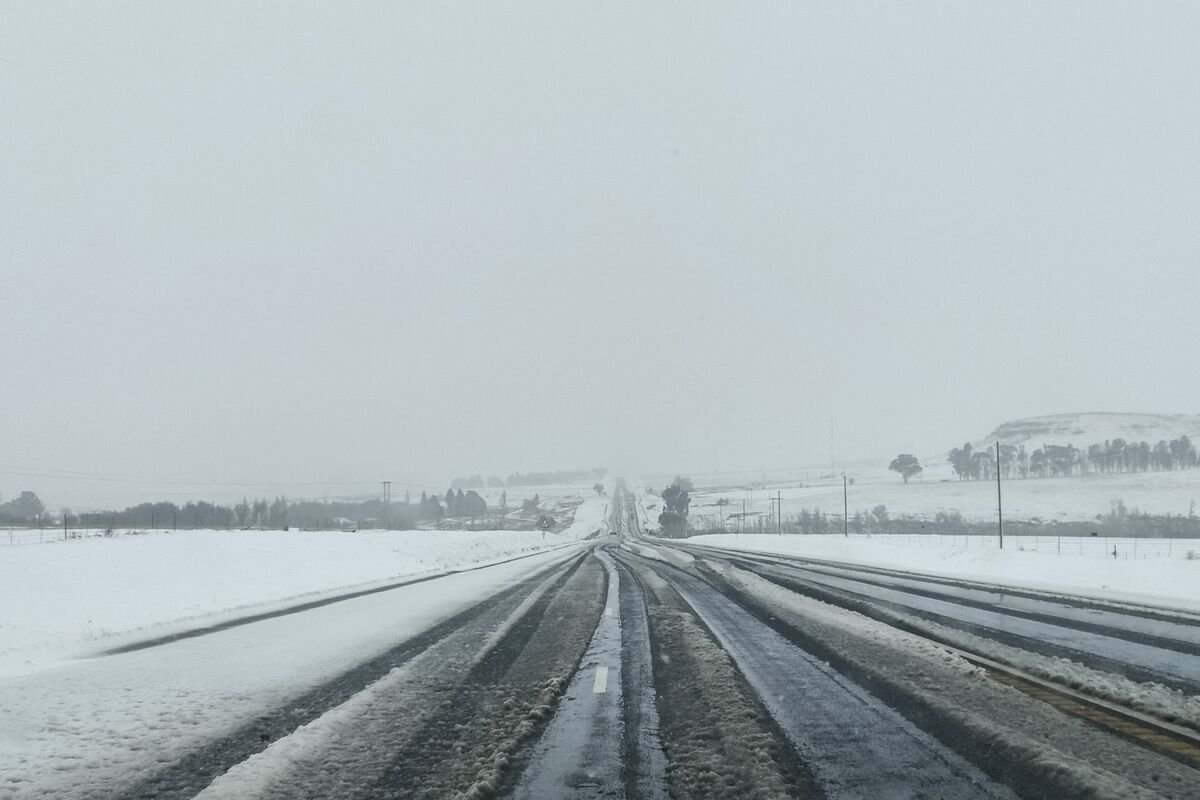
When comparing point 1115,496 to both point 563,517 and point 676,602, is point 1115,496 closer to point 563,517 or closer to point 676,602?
point 563,517

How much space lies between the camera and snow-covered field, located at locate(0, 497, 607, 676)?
12.6 metres

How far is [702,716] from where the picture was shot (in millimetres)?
6562

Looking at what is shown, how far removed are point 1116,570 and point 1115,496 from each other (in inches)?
5152

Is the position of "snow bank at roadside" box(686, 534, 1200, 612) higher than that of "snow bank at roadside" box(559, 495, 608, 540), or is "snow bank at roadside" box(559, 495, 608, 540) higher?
"snow bank at roadside" box(686, 534, 1200, 612)

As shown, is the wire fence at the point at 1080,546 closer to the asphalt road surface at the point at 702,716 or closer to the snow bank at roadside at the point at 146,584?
the snow bank at roadside at the point at 146,584

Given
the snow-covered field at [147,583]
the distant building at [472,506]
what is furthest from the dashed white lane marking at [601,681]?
the distant building at [472,506]

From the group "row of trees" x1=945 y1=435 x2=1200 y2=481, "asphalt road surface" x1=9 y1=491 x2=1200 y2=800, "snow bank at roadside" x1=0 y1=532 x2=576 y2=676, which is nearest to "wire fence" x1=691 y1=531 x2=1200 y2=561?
"snow bank at roadside" x1=0 y1=532 x2=576 y2=676

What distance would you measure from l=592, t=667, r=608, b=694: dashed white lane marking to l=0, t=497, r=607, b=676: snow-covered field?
271 inches

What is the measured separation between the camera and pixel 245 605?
1744 cm

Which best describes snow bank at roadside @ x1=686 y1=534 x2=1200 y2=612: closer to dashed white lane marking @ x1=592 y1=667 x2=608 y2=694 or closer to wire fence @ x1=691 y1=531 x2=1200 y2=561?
wire fence @ x1=691 y1=531 x2=1200 y2=561

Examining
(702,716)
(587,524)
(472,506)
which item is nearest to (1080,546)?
(702,716)

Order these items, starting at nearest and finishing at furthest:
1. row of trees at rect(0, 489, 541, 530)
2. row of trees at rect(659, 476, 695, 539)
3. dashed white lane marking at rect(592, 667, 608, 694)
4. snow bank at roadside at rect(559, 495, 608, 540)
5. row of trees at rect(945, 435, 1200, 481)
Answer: dashed white lane marking at rect(592, 667, 608, 694)
row of trees at rect(0, 489, 541, 530)
snow bank at roadside at rect(559, 495, 608, 540)
row of trees at rect(659, 476, 695, 539)
row of trees at rect(945, 435, 1200, 481)

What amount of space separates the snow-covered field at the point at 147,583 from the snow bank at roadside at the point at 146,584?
21 mm

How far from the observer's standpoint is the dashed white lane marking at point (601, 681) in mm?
7824
